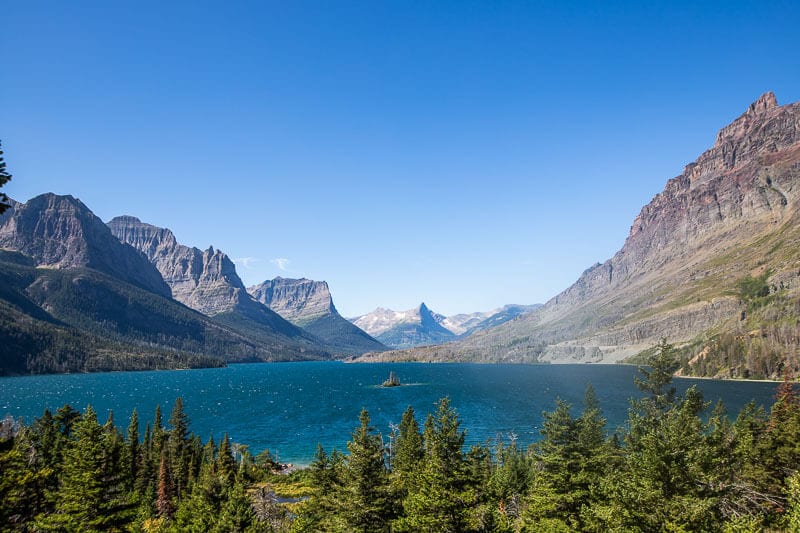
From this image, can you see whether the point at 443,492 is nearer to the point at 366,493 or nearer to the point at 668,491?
the point at 366,493

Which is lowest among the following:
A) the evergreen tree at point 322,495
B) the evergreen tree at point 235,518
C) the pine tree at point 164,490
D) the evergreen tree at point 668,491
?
the pine tree at point 164,490

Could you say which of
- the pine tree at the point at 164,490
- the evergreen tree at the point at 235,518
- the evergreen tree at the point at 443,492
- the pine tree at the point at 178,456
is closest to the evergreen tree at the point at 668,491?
the evergreen tree at the point at 443,492

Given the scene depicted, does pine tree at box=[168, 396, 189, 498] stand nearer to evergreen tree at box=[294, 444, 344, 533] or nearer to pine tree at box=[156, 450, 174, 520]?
pine tree at box=[156, 450, 174, 520]

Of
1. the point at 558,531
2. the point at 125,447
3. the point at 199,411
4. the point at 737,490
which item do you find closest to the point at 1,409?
the point at 199,411

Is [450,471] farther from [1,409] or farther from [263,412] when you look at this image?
[1,409]

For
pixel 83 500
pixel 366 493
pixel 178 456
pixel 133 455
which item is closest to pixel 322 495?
pixel 366 493

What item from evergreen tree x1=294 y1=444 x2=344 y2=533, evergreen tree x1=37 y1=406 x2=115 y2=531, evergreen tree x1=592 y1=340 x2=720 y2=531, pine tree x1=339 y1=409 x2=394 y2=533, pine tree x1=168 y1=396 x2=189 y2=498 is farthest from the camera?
pine tree x1=168 y1=396 x2=189 y2=498

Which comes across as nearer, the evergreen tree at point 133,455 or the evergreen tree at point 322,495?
the evergreen tree at point 322,495

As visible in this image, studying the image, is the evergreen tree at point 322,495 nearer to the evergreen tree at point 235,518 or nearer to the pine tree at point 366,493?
the evergreen tree at point 235,518

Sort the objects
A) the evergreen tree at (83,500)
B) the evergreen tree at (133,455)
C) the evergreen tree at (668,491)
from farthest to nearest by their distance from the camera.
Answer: the evergreen tree at (133,455) < the evergreen tree at (83,500) < the evergreen tree at (668,491)

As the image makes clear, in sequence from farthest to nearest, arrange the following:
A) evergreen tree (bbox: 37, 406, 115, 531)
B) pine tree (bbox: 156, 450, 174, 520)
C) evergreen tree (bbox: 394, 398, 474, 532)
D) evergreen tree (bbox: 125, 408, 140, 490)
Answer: evergreen tree (bbox: 125, 408, 140, 490), pine tree (bbox: 156, 450, 174, 520), evergreen tree (bbox: 37, 406, 115, 531), evergreen tree (bbox: 394, 398, 474, 532)

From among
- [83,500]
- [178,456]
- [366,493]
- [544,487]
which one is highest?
[544,487]

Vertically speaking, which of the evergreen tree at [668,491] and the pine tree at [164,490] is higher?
the evergreen tree at [668,491]

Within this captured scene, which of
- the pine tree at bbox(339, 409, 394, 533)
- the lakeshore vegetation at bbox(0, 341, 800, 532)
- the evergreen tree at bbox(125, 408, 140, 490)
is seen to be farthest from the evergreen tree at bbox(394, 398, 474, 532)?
the evergreen tree at bbox(125, 408, 140, 490)
